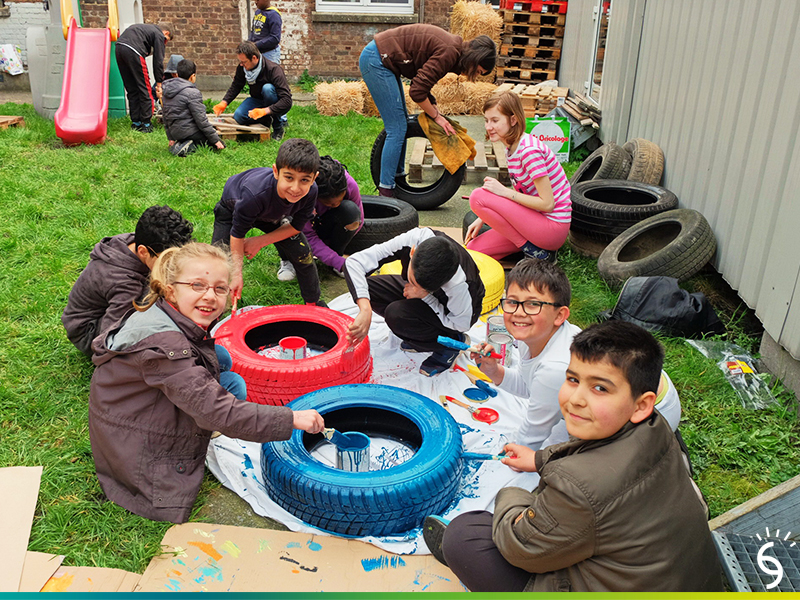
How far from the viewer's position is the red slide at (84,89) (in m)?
7.87

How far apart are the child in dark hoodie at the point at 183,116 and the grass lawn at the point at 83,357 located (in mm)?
194

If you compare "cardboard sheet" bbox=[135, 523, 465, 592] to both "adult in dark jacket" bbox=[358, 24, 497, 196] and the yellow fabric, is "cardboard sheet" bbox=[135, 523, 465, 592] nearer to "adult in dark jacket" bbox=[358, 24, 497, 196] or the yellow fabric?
"adult in dark jacket" bbox=[358, 24, 497, 196]

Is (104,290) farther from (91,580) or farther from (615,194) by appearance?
(615,194)

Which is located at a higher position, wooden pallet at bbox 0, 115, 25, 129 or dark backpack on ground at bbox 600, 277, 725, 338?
wooden pallet at bbox 0, 115, 25, 129

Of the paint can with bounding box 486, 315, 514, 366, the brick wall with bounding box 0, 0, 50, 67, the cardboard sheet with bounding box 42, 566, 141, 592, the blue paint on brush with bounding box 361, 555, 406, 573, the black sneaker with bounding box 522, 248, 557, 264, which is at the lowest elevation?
the blue paint on brush with bounding box 361, 555, 406, 573

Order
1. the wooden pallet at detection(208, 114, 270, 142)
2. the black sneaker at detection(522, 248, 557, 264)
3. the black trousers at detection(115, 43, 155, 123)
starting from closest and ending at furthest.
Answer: the black sneaker at detection(522, 248, 557, 264), the wooden pallet at detection(208, 114, 270, 142), the black trousers at detection(115, 43, 155, 123)

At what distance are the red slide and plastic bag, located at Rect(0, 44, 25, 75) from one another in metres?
3.97

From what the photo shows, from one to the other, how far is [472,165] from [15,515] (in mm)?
5809

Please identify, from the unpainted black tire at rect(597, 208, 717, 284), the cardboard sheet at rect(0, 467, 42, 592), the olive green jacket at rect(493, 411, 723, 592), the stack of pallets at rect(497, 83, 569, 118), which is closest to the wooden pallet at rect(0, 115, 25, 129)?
the stack of pallets at rect(497, 83, 569, 118)

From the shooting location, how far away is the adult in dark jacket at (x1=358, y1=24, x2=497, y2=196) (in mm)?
5582

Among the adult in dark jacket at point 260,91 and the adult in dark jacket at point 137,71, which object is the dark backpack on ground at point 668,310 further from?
the adult in dark jacket at point 137,71

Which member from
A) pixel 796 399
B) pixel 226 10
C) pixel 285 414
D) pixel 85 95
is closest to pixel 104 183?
pixel 85 95

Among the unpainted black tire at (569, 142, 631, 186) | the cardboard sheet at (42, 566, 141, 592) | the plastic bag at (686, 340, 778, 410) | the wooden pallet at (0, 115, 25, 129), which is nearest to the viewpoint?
the cardboard sheet at (42, 566, 141, 592)

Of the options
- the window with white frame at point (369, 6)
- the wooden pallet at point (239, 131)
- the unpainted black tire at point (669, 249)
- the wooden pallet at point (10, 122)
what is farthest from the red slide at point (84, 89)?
the unpainted black tire at point (669, 249)
